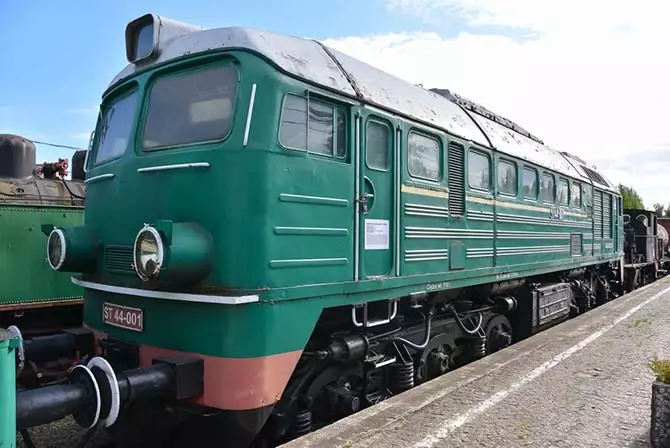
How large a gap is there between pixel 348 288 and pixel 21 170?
756cm

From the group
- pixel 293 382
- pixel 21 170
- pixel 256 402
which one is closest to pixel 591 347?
pixel 293 382

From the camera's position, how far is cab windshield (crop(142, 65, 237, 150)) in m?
4.30

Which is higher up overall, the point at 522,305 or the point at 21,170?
the point at 21,170

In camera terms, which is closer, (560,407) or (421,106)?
(560,407)

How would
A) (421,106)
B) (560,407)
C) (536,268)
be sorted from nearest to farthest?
(560,407) < (421,106) < (536,268)

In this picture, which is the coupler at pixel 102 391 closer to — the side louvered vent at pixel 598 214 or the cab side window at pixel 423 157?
the cab side window at pixel 423 157

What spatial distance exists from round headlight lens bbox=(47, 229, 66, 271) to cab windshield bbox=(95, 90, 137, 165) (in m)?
0.81

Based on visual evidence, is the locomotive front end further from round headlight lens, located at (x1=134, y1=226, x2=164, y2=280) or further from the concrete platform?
the concrete platform

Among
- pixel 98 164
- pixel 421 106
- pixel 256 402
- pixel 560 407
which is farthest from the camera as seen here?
pixel 421 106

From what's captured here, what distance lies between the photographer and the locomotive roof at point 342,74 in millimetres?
4371

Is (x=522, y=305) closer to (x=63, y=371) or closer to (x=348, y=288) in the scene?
(x=348, y=288)

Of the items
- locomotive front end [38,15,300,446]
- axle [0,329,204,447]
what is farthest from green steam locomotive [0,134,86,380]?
axle [0,329,204,447]

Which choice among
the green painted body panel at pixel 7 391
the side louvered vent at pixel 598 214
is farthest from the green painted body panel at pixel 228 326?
the side louvered vent at pixel 598 214

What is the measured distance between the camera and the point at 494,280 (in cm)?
740
